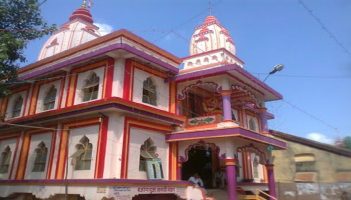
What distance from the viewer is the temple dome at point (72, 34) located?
22.4 meters

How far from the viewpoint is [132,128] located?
1355cm

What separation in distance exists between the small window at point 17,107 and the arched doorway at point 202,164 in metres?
9.64

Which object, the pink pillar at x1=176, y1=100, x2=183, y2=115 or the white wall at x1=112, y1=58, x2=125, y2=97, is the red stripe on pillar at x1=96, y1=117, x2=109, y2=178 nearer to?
the white wall at x1=112, y1=58, x2=125, y2=97

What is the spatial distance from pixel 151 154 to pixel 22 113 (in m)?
7.98

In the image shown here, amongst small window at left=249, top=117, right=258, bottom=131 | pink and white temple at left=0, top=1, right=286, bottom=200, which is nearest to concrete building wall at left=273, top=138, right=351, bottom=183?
small window at left=249, top=117, right=258, bottom=131

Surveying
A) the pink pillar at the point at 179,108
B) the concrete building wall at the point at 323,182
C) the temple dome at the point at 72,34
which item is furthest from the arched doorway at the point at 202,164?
the temple dome at the point at 72,34

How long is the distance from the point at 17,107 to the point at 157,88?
857 cm

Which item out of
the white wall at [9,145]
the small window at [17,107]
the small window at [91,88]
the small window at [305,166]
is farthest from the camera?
the small window at [305,166]

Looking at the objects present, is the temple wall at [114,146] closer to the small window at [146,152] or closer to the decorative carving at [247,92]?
the small window at [146,152]

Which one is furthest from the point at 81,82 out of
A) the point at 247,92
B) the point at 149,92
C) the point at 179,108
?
the point at 247,92

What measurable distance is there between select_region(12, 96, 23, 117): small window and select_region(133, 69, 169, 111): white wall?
→ 25.4ft

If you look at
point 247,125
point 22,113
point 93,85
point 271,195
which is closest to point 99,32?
point 22,113

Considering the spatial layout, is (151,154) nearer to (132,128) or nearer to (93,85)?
(132,128)

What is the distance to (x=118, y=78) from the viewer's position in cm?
1371
